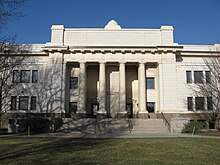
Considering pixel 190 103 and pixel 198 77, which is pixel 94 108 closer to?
pixel 190 103

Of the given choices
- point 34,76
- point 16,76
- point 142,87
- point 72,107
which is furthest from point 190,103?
point 16,76

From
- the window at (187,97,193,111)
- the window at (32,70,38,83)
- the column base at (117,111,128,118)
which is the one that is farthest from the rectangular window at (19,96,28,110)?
the window at (187,97,193,111)

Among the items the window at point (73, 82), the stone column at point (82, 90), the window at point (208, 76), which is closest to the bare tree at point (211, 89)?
the window at point (208, 76)

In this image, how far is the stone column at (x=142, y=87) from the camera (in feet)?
113

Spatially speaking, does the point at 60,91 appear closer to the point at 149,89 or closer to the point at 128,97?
the point at 128,97

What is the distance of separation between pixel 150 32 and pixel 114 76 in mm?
8284

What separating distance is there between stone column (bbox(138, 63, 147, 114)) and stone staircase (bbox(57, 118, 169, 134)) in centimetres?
455

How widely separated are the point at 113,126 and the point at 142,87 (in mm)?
8445

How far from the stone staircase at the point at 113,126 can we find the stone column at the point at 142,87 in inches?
179

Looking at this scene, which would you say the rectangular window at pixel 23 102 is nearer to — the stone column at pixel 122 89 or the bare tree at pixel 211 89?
the stone column at pixel 122 89

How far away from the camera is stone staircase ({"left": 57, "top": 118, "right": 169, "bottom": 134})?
88.8 ft

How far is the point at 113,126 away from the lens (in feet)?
93.8

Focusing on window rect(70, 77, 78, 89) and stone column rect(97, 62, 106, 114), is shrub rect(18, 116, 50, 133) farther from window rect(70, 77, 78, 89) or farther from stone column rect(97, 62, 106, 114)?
window rect(70, 77, 78, 89)

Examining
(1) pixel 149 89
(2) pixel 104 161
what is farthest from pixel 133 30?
(2) pixel 104 161
